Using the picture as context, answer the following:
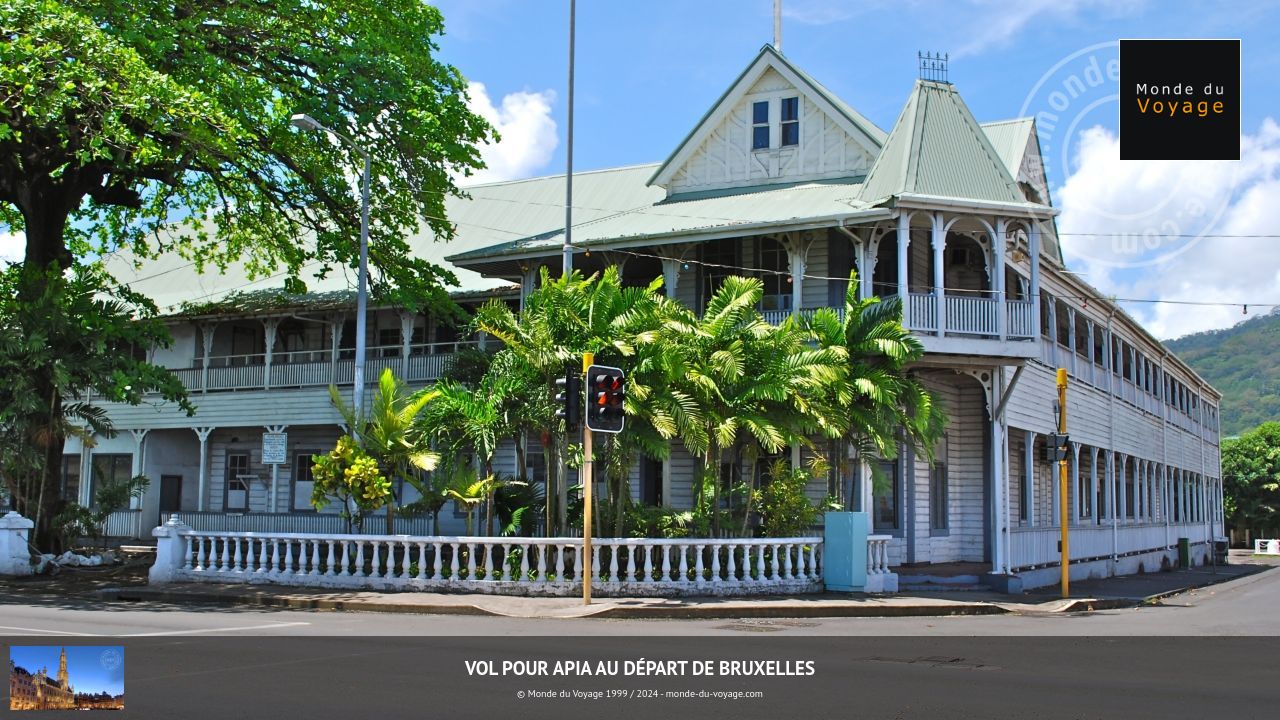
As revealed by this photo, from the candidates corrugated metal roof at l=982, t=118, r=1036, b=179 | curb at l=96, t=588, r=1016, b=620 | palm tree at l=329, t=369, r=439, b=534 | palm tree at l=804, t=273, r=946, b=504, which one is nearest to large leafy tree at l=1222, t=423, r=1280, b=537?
corrugated metal roof at l=982, t=118, r=1036, b=179

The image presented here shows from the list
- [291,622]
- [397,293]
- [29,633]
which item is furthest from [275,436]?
[29,633]

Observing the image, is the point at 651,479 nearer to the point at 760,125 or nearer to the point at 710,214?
the point at 710,214

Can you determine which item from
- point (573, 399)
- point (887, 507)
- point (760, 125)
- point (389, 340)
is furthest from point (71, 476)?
point (573, 399)

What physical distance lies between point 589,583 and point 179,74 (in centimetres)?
1244

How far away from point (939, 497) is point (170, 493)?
2255 centimetres

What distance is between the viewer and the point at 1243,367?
174 meters

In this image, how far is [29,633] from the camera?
13.3m

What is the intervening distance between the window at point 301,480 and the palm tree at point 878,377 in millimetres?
17736

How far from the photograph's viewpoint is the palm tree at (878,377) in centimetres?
2084

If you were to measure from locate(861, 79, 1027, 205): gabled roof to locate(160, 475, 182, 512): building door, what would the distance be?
74.9 feet

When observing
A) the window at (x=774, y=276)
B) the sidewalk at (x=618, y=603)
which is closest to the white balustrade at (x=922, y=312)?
the window at (x=774, y=276)

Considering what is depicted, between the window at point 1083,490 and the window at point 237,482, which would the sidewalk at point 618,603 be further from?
the window at point 237,482

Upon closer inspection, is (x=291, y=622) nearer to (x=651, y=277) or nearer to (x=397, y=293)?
(x=397, y=293)
